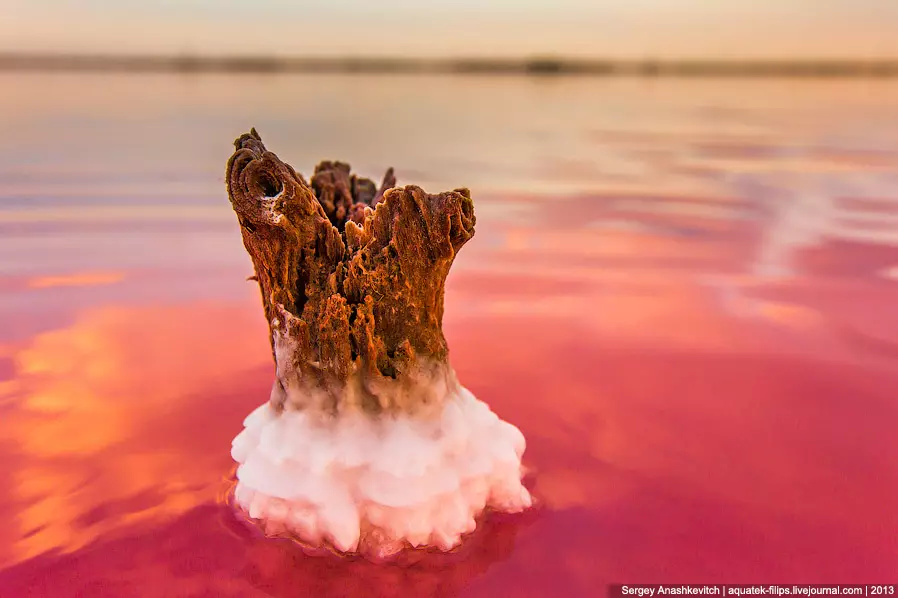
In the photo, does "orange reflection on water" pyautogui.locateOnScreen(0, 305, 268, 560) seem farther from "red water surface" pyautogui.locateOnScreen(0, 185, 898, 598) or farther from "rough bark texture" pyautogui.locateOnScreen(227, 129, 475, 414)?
"rough bark texture" pyautogui.locateOnScreen(227, 129, 475, 414)

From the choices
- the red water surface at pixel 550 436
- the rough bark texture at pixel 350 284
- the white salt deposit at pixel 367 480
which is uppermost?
the rough bark texture at pixel 350 284

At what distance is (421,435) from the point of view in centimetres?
294

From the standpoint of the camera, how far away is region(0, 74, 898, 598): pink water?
2.88 meters

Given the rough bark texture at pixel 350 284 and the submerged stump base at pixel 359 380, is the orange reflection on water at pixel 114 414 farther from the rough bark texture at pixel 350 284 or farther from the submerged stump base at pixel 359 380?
the rough bark texture at pixel 350 284

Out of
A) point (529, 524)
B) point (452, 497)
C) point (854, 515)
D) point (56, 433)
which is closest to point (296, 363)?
point (452, 497)

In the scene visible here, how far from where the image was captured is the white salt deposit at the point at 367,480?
9.21 ft

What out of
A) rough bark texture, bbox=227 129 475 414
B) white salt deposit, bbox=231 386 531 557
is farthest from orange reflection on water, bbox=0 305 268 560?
rough bark texture, bbox=227 129 475 414

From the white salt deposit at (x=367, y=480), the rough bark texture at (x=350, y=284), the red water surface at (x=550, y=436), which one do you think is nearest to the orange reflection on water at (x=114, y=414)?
the red water surface at (x=550, y=436)

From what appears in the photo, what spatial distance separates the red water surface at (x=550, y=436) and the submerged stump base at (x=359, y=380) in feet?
0.64

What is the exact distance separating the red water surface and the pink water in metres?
0.02

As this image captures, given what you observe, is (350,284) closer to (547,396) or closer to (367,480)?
(367,480)

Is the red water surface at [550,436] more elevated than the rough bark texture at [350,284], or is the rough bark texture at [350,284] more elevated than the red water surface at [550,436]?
the rough bark texture at [350,284]

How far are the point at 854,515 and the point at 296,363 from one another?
2786 millimetres

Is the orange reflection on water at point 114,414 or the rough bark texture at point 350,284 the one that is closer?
the rough bark texture at point 350,284
